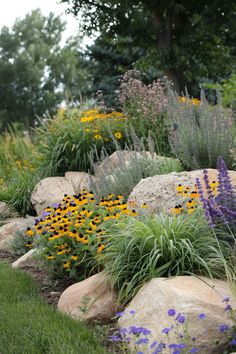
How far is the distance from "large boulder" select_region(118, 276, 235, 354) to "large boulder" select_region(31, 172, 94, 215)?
155 inches

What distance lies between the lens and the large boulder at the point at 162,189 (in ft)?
17.6

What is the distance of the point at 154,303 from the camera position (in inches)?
149

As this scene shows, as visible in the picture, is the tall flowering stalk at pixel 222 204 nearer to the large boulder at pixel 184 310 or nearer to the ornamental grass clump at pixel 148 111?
the large boulder at pixel 184 310

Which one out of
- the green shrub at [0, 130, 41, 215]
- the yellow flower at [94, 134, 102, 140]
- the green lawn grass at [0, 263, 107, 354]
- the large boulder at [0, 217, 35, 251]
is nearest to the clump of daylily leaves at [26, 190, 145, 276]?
the green lawn grass at [0, 263, 107, 354]

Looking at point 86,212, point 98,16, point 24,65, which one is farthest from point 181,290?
point 24,65

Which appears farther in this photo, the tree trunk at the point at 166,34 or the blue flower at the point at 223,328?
the tree trunk at the point at 166,34

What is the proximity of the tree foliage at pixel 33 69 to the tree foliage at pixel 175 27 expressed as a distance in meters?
30.1

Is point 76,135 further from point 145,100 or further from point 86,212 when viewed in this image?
point 86,212

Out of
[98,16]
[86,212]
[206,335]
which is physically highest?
[98,16]

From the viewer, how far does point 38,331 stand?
388 cm

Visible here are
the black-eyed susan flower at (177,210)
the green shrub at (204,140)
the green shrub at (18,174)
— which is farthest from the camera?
the green shrub at (18,174)

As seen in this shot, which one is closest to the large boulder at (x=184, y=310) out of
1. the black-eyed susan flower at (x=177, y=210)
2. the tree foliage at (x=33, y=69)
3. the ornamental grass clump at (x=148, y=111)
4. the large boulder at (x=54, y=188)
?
the black-eyed susan flower at (x=177, y=210)

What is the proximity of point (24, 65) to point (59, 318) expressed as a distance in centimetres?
4660

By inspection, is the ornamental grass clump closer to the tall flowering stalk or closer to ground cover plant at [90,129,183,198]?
ground cover plant at [90,129,183,198]
